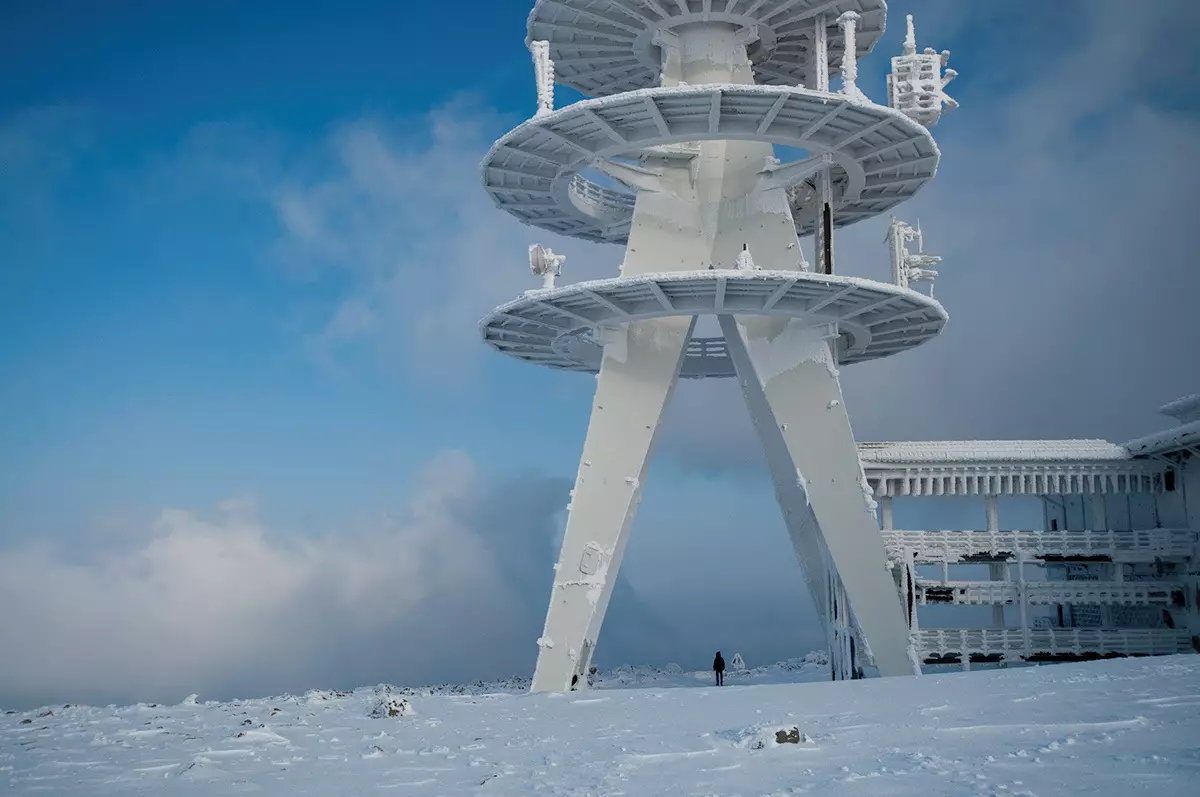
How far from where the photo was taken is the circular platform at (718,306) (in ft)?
83.8

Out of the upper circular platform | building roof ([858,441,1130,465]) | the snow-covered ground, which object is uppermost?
the upper circular platform

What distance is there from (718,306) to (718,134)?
4221mm

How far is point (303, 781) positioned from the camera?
11.9m

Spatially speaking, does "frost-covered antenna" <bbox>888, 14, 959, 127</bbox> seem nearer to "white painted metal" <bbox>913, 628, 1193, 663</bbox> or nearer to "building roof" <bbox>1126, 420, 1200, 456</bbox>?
"building roof" <bbox>1126, 420, 1200, 456</bbox>

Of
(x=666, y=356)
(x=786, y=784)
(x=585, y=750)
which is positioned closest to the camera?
(x=786, y=784)

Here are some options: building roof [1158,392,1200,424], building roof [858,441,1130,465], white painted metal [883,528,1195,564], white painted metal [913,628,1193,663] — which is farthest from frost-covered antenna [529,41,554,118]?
building roof [1158,392,1200,424]

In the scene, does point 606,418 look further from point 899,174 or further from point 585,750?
point 585,750

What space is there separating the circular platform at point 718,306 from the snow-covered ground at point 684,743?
1048 cm

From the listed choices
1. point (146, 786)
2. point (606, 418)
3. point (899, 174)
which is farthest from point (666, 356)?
point (146, 786)

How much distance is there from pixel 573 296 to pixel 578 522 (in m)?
5.74

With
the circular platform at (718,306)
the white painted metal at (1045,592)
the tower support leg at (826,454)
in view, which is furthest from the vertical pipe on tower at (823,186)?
the white painted metal at (1045,592)

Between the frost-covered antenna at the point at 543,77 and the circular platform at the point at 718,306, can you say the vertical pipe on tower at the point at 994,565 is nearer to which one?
the circular platform at the point at 718,306

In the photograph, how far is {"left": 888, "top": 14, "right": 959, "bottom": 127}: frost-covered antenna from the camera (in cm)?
2773

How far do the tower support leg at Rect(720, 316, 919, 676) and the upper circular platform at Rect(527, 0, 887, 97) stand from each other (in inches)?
322
